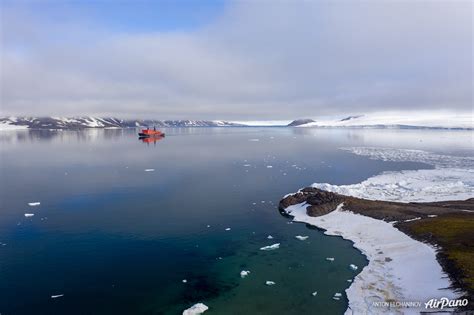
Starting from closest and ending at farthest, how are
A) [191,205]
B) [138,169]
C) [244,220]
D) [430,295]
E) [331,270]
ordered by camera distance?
[430,295], [331,270], [244,220], [191,205], [138,169]

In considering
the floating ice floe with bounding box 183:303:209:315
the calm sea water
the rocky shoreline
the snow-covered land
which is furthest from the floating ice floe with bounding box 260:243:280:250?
the rocky shoreline

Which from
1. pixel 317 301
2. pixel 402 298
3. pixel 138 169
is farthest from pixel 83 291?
pixel 138 169

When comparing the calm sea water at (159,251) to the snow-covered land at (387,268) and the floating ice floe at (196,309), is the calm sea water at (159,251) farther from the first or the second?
the snow-covered land at (387,268)

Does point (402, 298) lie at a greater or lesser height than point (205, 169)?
lesser

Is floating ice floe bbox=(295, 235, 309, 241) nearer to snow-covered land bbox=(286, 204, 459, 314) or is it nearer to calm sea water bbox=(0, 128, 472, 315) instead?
calm sea water bbox=(0, 128, 472, 315)

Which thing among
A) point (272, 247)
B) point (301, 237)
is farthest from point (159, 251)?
point (301, 237)

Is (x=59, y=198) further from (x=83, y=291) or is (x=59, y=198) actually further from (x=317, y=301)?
(x=317, y=301)
